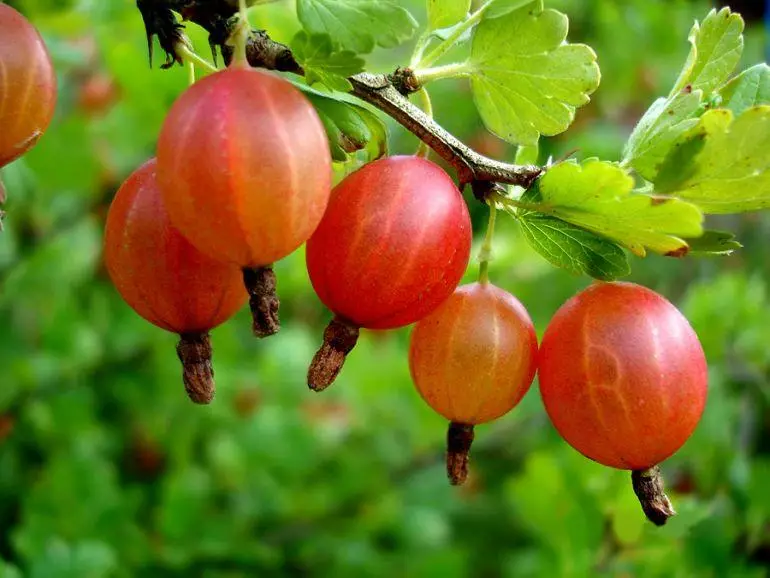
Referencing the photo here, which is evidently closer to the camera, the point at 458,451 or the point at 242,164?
the point at 242,164

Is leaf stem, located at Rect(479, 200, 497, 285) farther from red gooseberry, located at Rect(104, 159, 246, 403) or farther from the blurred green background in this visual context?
the blurred green background

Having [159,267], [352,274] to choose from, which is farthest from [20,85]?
[352,274]

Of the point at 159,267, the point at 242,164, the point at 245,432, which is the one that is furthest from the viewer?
the point at 245,432

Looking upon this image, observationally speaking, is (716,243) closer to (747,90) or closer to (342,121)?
(747,90)

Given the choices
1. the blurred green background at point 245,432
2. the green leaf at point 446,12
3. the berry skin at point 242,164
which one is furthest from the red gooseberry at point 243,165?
the blurred green background at point 245,432

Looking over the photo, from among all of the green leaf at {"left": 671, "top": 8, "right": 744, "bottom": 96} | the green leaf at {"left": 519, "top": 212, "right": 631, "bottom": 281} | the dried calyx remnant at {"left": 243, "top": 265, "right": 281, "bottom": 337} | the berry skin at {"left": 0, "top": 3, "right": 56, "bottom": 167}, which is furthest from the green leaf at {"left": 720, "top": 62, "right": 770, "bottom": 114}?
the berry skin at {"left": 0, "top": 3, "right": 56, "bottom": 167}
